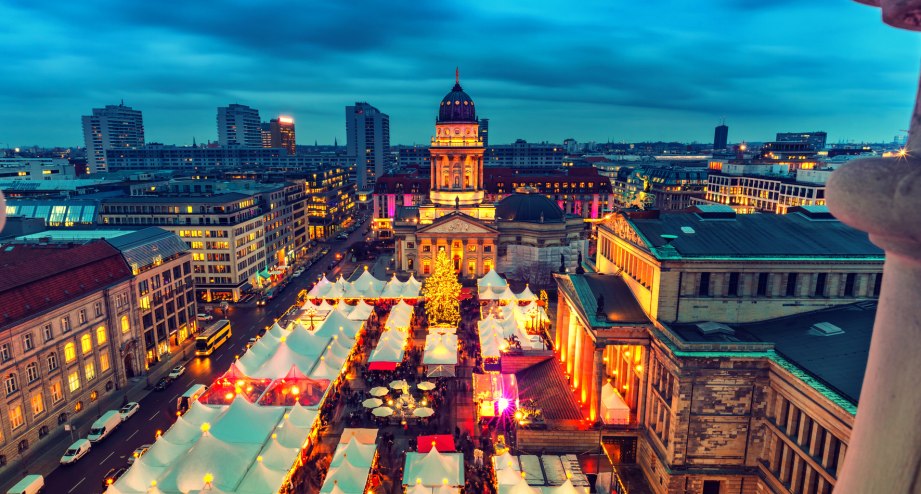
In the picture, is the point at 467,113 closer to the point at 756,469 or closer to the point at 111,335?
the point at 111,335

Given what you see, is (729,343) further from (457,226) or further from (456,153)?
(456,153)

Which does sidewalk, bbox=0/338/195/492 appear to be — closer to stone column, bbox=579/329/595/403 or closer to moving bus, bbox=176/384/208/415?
moving bus, bbox=176/384/208/415

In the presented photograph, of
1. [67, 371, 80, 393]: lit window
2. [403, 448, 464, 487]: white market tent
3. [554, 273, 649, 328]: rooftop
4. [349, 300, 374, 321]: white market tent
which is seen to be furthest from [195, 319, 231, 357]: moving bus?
[554, 273, 649, 328]: rooftop

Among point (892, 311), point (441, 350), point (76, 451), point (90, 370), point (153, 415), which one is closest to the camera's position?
point (892, 311)

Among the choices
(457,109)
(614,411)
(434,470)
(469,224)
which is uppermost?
(457,109)

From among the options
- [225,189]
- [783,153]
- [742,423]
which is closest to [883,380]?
[742,423]

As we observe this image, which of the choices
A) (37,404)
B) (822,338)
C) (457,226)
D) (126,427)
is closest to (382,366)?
(126,427)

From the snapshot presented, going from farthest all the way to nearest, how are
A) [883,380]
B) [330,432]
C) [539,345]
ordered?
1. [539,345]
2. [330,432]
3. [883,380]
